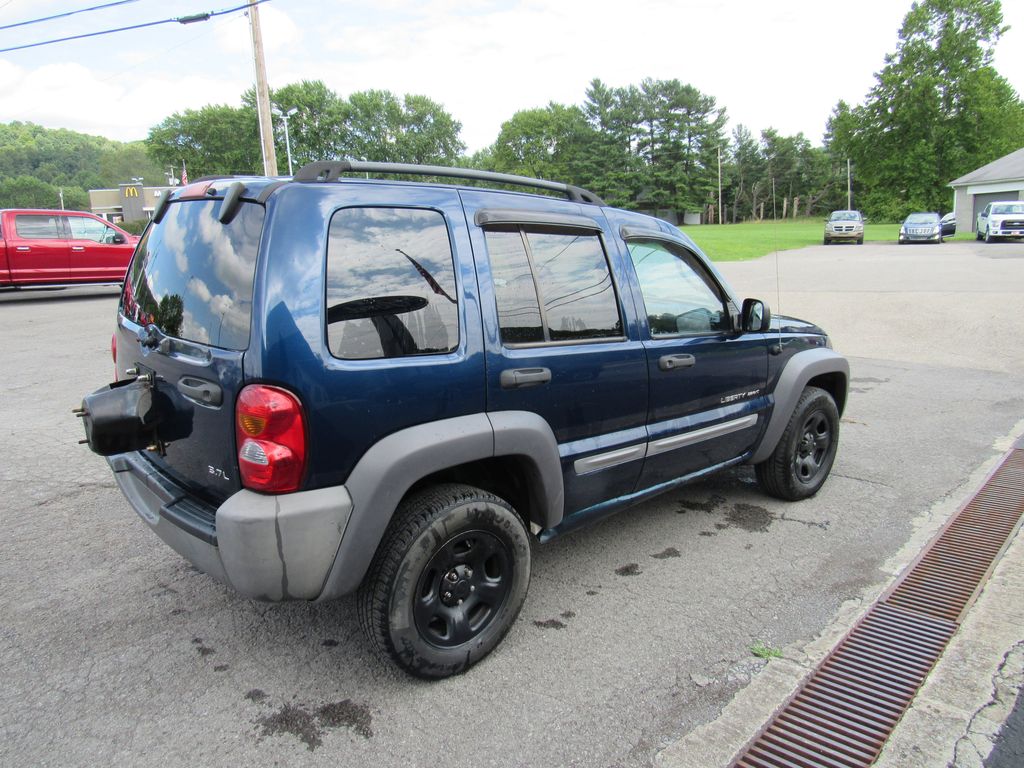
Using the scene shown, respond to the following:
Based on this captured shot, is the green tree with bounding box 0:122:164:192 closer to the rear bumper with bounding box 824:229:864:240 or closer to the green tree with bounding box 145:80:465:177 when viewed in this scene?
the green tree with bounding box 145:80:465:177

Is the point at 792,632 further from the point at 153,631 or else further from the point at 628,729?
the point at 153,631

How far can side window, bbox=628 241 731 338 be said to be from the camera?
338 cm

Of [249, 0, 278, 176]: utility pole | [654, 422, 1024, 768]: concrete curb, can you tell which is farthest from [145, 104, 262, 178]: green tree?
[654, 422, 1024, 768]: concrete curb

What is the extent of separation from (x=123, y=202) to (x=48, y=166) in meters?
8.70

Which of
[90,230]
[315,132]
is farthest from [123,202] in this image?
[90,230]

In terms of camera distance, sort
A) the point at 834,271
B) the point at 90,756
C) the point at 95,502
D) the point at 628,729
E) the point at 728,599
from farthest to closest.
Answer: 1. the point at 834,271
2. the point at 95,502
3. the point at 728,599
4. the point at 628,729
5. the point at 90,756

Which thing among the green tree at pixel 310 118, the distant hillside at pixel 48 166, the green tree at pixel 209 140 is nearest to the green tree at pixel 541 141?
the green tree at pixel 310 118

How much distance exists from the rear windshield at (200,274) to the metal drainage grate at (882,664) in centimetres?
225

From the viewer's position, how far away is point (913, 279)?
1656 cm

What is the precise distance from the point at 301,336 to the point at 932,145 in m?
60.4

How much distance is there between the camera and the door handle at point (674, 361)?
3.29 meters

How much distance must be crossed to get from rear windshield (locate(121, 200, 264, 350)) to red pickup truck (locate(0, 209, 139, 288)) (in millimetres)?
13409

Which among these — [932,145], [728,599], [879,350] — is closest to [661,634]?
[728,599]

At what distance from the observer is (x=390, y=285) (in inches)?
97.3
